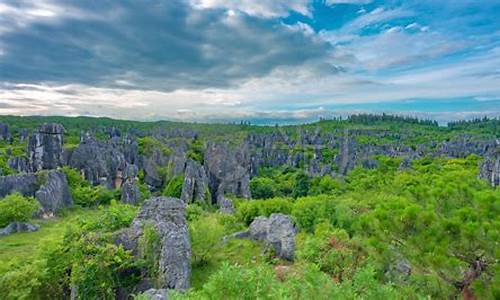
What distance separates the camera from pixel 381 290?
22.8 ft

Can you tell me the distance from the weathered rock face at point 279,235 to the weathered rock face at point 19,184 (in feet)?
108

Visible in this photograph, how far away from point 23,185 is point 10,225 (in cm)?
1624

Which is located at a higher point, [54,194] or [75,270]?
[75,270]

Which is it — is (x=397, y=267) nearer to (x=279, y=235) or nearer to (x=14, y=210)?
(x=279, y=235)

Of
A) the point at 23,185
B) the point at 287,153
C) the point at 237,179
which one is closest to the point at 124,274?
the point at 23,185

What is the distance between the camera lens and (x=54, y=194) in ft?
143

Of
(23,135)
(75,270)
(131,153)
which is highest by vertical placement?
(23,135)

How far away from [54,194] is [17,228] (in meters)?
12.3

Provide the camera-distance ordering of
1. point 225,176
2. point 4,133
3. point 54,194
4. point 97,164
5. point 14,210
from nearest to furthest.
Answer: point 14,210 < point 54,194 < point 225,176 < point 97,164 < point 4,133

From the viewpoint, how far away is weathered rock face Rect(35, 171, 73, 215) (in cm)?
4146

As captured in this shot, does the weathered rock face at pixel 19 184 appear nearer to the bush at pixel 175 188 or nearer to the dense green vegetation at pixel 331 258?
the bush at pixel 175 188

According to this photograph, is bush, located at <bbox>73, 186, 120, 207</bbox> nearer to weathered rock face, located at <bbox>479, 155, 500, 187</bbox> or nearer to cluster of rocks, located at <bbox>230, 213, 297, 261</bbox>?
cluster of rocks, located at <bbox>230, 213, 297, 261</bbox>

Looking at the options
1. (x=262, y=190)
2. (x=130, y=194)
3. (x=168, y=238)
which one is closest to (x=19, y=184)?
(x=130, y=194)

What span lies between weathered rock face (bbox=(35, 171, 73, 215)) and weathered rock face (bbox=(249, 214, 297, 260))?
90.9 ft
